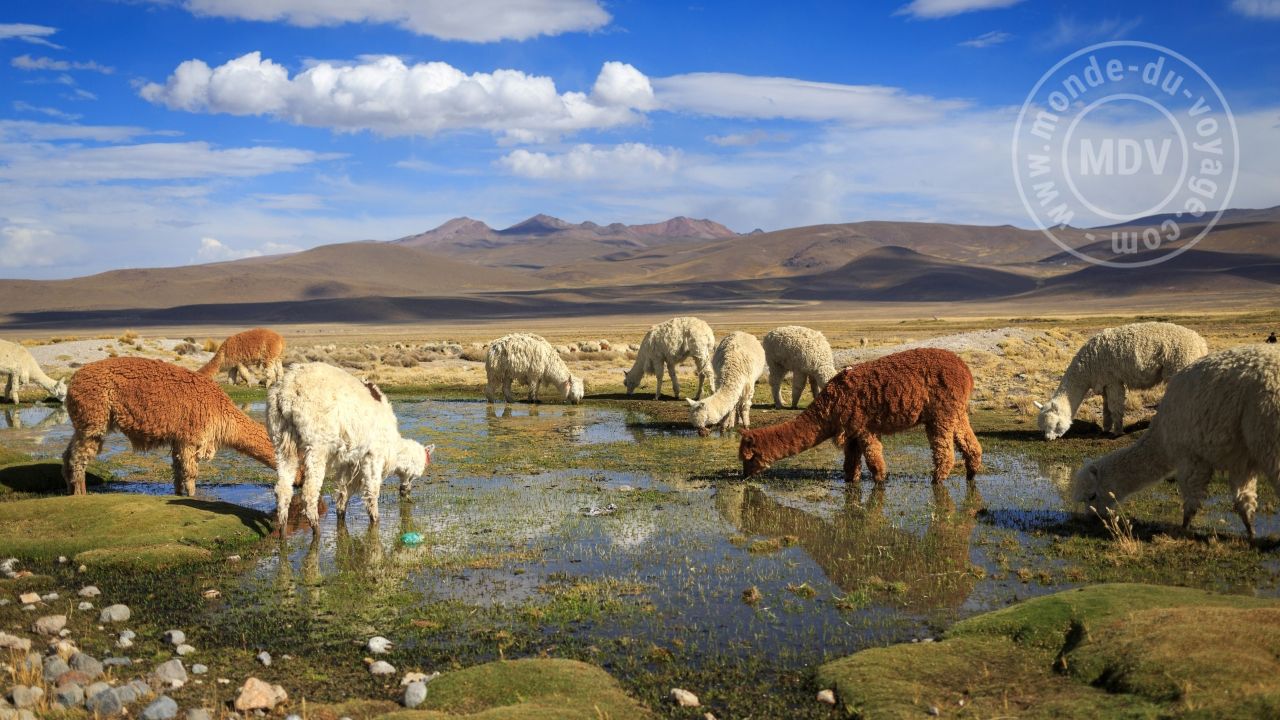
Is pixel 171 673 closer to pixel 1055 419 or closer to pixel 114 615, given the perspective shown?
pixel 114 615

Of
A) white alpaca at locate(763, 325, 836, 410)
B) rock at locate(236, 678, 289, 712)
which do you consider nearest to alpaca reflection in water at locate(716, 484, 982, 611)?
rock at locate(236, 678, 289, 712)

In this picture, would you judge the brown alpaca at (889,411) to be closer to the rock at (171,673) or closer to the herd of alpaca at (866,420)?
the herd of alpaca at (866,420)

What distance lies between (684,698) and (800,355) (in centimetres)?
1667

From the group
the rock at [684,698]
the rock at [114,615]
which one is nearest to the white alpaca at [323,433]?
the rock at [114,615]

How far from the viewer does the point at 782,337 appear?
23.5 metres

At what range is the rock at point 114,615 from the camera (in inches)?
352

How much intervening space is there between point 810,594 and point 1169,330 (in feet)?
41.7

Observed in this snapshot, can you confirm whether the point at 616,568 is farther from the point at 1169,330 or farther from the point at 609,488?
the point at 1169,330

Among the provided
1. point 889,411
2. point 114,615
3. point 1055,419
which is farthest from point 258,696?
point 1055,419

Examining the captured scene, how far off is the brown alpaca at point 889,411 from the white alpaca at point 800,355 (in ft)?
25.3

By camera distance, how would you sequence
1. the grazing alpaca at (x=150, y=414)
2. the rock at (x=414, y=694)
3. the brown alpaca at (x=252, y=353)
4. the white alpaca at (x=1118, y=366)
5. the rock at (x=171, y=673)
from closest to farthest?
the rock at (x=414, y=694) < the rock at (x=171, y=673) < the grazing alpaca at (x=150, y=414) < the white alpaca at (x=1118, y=366) < the brown alpaca at (x=252, y=353)

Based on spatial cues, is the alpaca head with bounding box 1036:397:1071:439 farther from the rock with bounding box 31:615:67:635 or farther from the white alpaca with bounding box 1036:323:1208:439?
the rock with bounding box 31:615:67:635

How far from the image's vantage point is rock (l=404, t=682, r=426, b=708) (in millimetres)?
7008

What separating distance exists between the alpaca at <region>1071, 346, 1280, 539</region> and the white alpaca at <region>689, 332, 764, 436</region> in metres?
9.21
